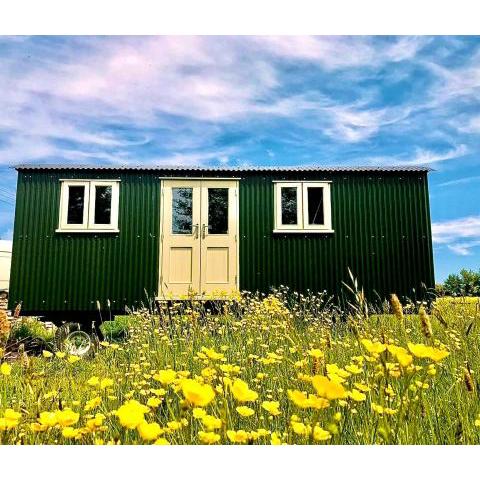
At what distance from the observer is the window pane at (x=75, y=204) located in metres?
Answer: 6.28

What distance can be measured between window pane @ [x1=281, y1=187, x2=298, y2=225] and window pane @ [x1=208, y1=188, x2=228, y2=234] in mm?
849

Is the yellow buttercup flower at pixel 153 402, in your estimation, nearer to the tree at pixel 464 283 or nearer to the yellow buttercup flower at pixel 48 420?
the yellow buttercup flower at pixel 48 420

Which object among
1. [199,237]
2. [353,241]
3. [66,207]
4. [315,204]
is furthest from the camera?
[315,204]

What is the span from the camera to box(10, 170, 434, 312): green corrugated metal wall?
6.20 m

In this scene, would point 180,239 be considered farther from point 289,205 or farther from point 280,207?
point 289,205

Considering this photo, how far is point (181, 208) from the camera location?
643cm

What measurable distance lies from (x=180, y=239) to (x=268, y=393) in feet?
13.6

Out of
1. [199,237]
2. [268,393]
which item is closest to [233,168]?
[199,237]

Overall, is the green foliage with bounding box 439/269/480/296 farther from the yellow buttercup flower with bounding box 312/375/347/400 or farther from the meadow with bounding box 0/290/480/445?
the yellow buttercup flower with bounding box 312/375/347/400

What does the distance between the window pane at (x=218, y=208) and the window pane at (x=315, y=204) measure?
1232 mm

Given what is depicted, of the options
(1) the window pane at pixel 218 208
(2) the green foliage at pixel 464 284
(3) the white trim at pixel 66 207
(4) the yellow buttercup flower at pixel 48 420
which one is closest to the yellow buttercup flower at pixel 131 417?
(4) the yellow buttercup flower at pixel 48 420

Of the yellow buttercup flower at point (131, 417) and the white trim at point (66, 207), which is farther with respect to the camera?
the white trim at point (66, 207)

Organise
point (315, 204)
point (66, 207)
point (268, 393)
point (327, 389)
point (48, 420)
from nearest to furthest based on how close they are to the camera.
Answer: point (327, 389) → point (48, 420) → point (268, 393) → point (66, 207) → point (315, 204)

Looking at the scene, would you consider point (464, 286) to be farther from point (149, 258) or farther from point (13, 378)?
point (149, 258)
